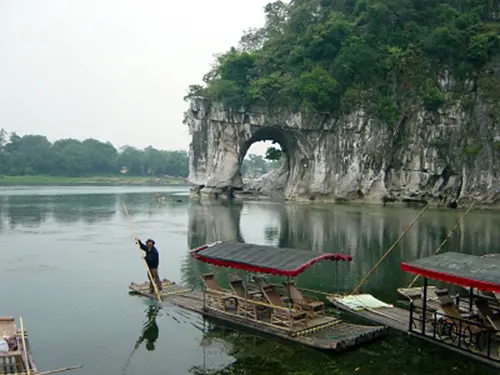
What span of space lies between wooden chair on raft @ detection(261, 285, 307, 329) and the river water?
0.52m

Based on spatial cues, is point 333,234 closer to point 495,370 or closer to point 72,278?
point 72,278

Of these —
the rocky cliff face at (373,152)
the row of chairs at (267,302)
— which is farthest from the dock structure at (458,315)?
the rocky cliff face at (373,152)

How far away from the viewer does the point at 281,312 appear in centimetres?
1173

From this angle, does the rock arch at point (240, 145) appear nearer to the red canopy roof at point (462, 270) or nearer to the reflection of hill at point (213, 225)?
the reflection of hill at point (213, 225)

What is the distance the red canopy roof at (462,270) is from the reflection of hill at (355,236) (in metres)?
4.01

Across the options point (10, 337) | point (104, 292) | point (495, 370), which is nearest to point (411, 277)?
point (495, 370)

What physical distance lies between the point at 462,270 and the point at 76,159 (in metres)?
116

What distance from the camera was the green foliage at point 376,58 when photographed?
160 feet

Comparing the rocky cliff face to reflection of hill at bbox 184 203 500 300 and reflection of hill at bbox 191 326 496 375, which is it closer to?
reflection of hill at bbox 184 203 500 300

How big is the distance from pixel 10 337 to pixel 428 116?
150 ft

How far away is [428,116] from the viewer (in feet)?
162

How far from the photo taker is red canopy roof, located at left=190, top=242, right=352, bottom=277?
11622 millimetres

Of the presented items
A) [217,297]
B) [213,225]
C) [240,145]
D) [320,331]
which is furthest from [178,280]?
[240,145]

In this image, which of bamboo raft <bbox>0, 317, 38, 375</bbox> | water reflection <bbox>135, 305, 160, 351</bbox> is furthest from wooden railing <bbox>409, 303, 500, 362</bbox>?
bamboo raft <bbox>0, 317, 38, 375</bbox>
